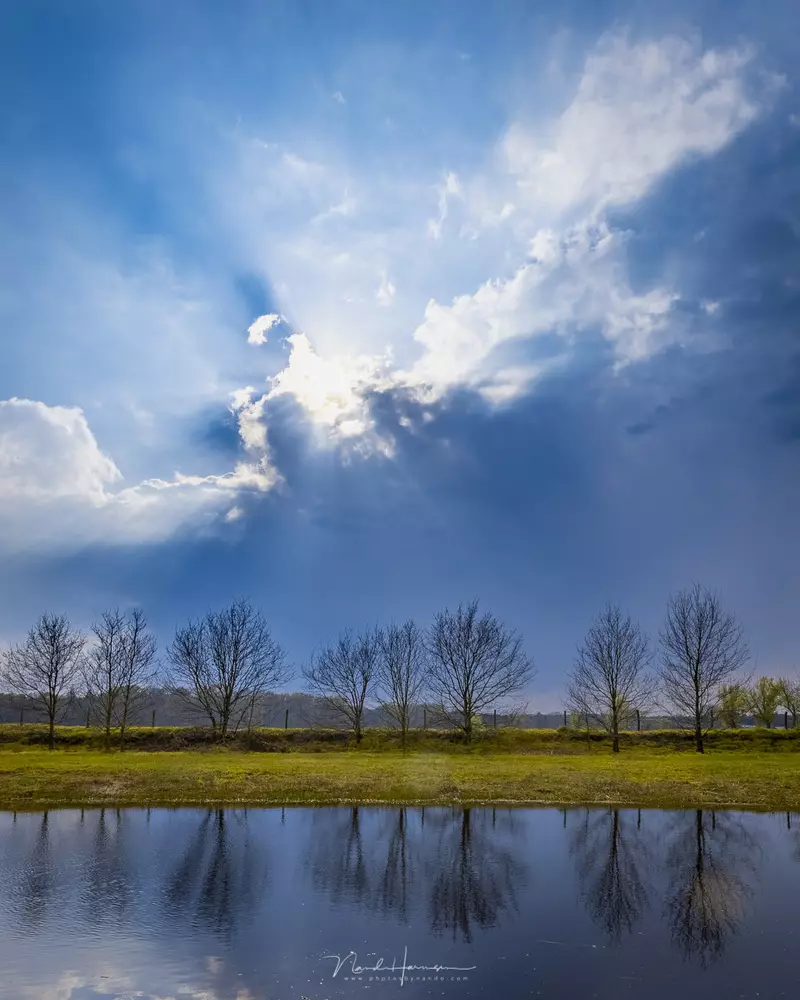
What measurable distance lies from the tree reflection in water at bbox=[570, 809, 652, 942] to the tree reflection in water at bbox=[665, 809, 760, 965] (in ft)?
2.23

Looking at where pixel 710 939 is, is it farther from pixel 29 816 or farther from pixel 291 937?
pixel 29 816

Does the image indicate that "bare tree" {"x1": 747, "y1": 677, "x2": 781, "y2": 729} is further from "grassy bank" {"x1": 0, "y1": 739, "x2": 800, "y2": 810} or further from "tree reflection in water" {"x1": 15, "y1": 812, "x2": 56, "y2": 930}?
"tree reflection in water" {"x1": 15, "y1": 812, "x2": 56, "y2": 930}

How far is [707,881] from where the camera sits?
17.0 meters

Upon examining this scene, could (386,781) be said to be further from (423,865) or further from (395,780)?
(423,865)

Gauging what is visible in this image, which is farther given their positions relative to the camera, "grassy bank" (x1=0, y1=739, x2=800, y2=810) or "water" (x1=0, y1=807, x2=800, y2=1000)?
"grassy bank" (x1=0, y1=739, x2=800, y2=810)

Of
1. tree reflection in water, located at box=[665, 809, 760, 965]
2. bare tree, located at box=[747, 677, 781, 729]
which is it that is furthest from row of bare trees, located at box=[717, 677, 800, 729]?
tree reflection in water, located at box=[665, 809, 760, 965]

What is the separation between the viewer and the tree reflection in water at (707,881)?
500 inches

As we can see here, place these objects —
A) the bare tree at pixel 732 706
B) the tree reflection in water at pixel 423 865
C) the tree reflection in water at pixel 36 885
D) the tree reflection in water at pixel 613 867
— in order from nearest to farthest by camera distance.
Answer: the tree reflection in water at pixel 36 885 → the tree reflection in water at pixel 613 867 → the tree reflection in water at pixel 423 865 → the bare tree at pixel 732 706

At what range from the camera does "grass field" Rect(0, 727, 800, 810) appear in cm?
3067

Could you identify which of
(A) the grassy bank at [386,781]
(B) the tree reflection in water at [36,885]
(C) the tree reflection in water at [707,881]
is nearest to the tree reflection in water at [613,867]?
(C) the tree reflection in water at [707,881]

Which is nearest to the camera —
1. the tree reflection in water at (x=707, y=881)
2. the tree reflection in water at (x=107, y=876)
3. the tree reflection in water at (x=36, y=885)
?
the tree reflection in water at (x=707, y=881)

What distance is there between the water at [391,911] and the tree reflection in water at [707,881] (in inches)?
3.0

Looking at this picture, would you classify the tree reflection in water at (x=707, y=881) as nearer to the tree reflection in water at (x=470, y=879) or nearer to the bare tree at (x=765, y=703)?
the tree reflection in water at (x=470, y=879)

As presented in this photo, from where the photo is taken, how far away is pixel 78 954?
11.3 metres
